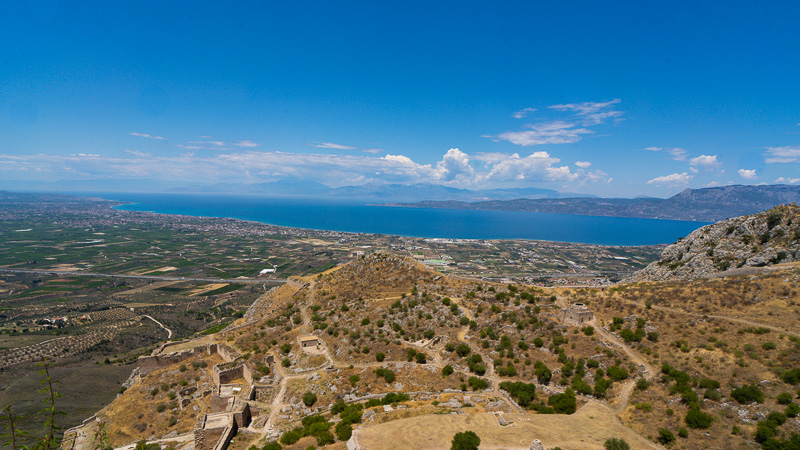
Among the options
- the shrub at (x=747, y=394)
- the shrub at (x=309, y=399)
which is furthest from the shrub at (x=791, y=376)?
the shrub at (x=309, y=399)

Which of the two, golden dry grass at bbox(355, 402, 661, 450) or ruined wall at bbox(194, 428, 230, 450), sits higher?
golden dry grass at bbox(355, 402, 661, 450)

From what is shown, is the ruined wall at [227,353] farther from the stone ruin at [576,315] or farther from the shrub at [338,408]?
the stone ruin at [576,315]

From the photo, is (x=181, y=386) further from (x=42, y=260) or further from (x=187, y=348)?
(x=42, y=260)

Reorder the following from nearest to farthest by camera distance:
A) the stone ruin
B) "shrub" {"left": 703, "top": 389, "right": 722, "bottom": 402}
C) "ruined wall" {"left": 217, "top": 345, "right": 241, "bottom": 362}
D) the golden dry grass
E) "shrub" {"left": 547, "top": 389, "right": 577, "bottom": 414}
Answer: the golden dry grass, "shrub" {"left": 703, "top": 389, "right": 722, "bottom": 402}, "shrub" {"left": 547, "top": 389, "right": 577, "bottom": 414}, the stone ruin, "ruined wall" {"left": 217, "top": 345, "right": 241, "bottom": 362}

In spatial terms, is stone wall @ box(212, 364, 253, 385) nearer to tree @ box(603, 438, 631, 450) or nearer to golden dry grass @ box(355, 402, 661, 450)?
golden dry grass @ box(355, 402, 661, 450)

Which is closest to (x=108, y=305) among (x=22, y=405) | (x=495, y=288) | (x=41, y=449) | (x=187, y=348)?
(x=22, y=405)

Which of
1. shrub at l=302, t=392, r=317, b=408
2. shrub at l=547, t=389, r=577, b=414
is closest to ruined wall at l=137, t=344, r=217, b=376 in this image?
shrub at l=302, t=392, r=317, b=408

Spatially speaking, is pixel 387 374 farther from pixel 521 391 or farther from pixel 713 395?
pixel 713 395
